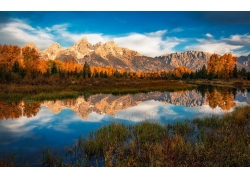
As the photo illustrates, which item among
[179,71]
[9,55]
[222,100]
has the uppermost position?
[179,71]

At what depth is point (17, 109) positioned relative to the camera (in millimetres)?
18094

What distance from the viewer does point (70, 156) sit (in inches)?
312

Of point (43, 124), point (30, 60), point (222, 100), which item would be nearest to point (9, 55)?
point (30, 60)

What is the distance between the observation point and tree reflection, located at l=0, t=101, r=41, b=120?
16.2 meters

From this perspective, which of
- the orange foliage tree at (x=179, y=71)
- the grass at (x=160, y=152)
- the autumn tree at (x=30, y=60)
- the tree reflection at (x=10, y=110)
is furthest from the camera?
the orange foliage tree at (x=179, y=71)

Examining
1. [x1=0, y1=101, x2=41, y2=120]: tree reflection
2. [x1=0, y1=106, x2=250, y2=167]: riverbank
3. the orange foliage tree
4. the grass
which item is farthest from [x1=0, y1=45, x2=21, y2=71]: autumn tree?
the orange foliage tree

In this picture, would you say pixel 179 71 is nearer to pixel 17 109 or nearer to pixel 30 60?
pixel 30 60

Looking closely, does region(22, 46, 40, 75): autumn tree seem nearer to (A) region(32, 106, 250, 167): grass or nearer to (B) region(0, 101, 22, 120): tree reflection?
(B) region(0, 101, 22, 120): tree reflection

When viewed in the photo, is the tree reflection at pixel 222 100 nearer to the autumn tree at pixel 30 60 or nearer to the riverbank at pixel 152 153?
the riverbank at pixel 152 153

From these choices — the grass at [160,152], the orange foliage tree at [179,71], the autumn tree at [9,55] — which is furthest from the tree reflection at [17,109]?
the orange foliage tree at [179,71]

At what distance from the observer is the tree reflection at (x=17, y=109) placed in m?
16.2

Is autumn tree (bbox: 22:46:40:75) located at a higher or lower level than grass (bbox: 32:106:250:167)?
higher

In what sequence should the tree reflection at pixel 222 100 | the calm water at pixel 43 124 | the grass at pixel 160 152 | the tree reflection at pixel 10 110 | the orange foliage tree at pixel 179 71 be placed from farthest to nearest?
the orange foliage tree at pixel 179 71 < the tree reflection at pixel 222 100 < the tree reflection at pixel 10 110 < the calm water at pixel 43 124 < the grass at pixel 160 152

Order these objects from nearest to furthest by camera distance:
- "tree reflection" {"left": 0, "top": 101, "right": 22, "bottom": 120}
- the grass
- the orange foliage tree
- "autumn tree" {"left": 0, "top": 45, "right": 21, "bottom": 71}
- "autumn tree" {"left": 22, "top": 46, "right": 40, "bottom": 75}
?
the grass < "tree reflection" {"left": 0, "top": 101, "right": 22, "bottom": 120} < "autumn tree" {"left": 0, "top": 45, "right": 21, "bottom": 71} < "autumn tree" {"left": 22, "top": 46, "right": 40, "bottom": 75} < the orange foliage tree
